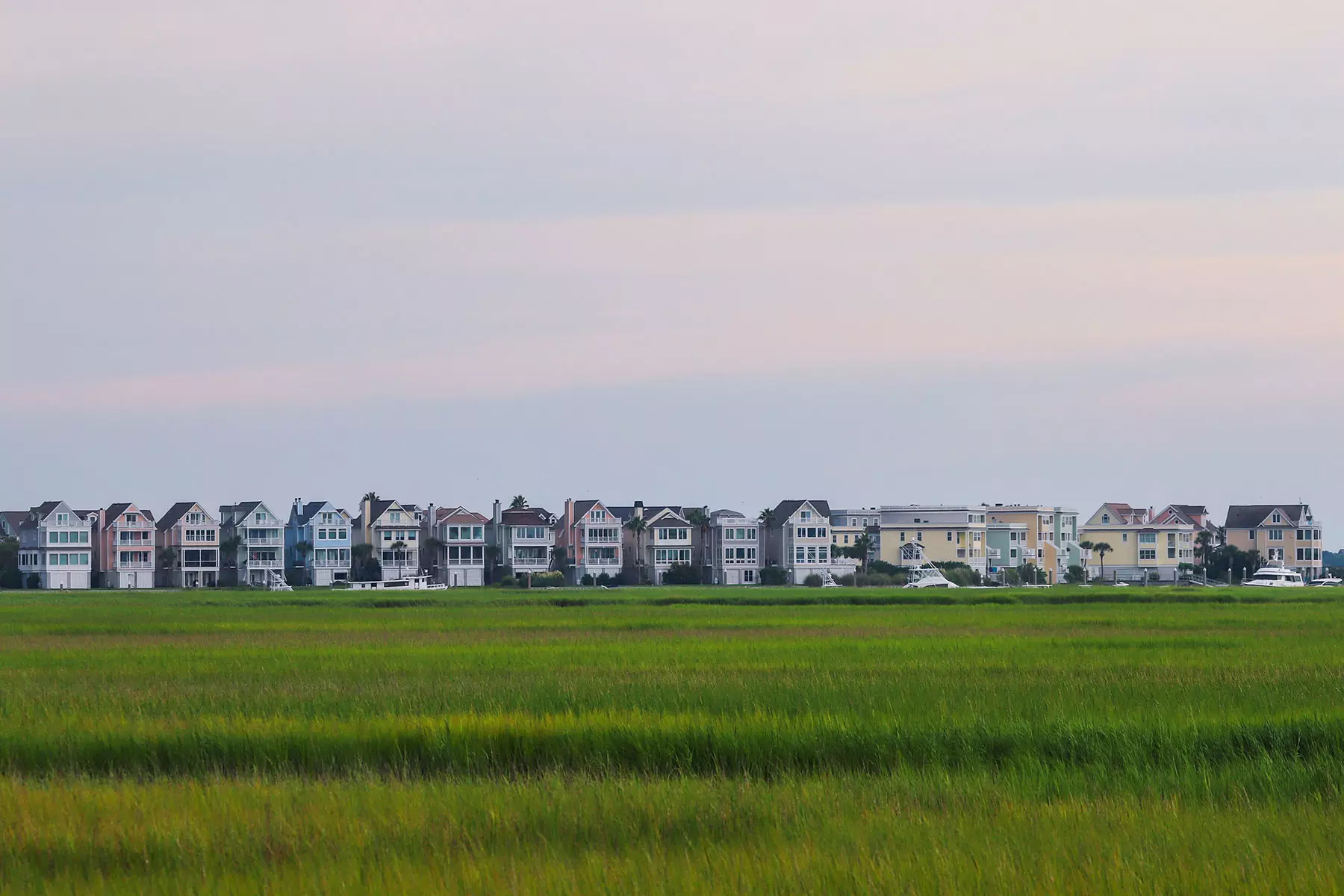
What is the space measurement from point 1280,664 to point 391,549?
4164 inches

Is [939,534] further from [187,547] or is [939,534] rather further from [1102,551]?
[187,547]

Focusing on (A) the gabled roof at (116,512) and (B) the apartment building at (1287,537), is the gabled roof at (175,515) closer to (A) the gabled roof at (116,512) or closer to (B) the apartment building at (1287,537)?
(A) the gabled roof at (116,512)

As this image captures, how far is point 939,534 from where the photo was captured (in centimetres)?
12850

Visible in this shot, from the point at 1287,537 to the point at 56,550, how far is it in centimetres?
11206

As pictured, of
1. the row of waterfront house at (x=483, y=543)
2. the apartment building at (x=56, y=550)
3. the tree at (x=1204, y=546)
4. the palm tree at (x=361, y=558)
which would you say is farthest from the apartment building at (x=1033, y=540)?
the apartment building at (x=56, y=550)

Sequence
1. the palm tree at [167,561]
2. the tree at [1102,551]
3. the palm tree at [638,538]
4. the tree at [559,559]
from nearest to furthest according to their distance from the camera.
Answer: the palm tree at [167,561], the tree at [559,559], the palm tree at [638,538], the tree at [1102,551]

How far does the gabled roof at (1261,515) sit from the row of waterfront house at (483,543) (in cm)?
1061

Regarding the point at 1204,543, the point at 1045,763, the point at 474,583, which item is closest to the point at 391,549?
the point at 474,583

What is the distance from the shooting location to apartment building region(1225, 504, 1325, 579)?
14075cm

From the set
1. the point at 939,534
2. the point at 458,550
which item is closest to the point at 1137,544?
the point at 939,534

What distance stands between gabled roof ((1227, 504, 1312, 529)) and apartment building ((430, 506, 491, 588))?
242ft

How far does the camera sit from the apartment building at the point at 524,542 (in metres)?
128

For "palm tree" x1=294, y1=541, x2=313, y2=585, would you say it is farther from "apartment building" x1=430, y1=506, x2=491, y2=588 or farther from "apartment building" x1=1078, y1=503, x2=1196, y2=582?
"apartment building" x1=1078, y1=503, x2=1196, y2=582

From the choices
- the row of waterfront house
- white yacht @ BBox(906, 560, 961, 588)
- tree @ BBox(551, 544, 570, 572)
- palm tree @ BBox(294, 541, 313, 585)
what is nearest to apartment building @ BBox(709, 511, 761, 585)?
the row of waterfront house
